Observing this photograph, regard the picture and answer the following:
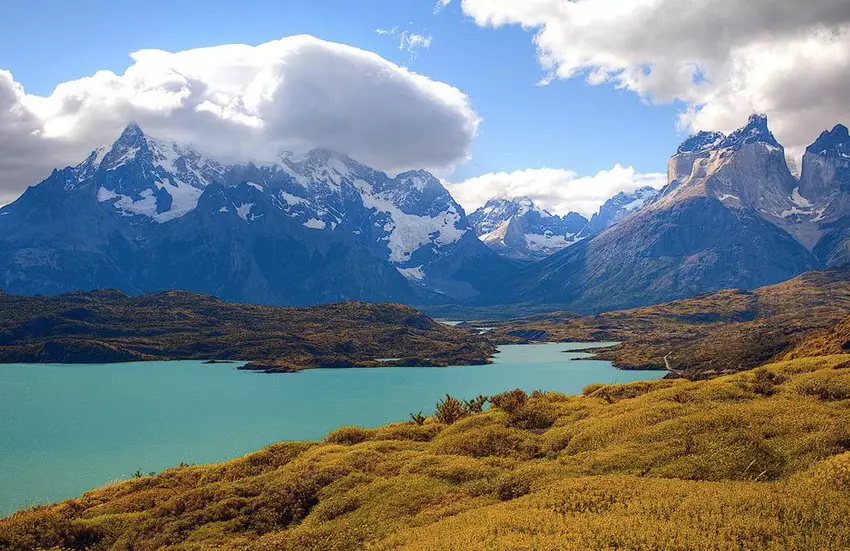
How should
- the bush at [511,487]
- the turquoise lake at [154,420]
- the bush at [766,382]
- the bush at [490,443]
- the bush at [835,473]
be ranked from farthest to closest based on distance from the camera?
1. the turquoise lake at [154,420]
2. the bush at [766,382]
3. the bush at [490,443]
4. the bush at [511,487]
5. the bush at [835,473]

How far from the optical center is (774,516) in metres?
24.3

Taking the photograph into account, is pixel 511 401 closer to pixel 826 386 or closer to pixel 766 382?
pixel 766 382

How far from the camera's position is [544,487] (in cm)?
3134

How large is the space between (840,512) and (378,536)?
18.4 meters

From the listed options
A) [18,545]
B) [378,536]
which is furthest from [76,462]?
[378,536]

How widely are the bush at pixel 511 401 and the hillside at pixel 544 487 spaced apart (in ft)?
4.22

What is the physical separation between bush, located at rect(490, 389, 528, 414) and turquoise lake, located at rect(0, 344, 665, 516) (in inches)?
1884

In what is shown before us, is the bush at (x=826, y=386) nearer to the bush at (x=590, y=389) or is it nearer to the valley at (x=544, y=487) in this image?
the valley at (x=544, y=487)

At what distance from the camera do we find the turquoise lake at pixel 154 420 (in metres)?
84.8

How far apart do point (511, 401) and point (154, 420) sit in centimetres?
10084

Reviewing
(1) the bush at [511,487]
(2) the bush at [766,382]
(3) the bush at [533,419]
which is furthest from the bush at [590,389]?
(1) the bush at [511,487]

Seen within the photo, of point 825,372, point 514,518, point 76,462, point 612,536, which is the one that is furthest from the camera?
point 76,462

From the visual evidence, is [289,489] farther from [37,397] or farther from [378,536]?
[37,397]

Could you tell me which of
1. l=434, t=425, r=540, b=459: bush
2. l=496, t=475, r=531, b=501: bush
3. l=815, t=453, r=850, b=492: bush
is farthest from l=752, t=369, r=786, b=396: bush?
l=496, t=475, r=531, b=501: bush
